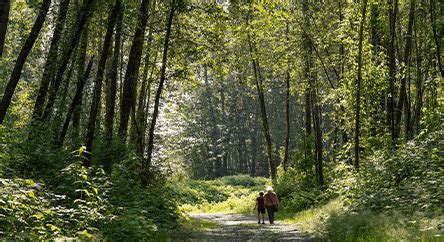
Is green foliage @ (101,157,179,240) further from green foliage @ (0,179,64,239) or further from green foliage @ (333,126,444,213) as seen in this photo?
green foliage @ (333,126,444,213)

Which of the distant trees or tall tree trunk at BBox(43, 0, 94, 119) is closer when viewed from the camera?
tall tree trunk at BBox(43, 0, 94, 119)

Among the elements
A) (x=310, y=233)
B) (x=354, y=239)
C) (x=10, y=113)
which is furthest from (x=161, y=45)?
(x=354, y=239)

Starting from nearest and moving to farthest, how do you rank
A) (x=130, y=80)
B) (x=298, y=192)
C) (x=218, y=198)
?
(x=130, y=80), (x=298, y=192), (x=218, y=198)

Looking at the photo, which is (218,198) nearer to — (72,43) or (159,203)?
(159,203)

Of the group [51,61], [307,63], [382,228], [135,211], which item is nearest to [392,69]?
[307,63]

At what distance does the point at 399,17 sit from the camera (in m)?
24.2

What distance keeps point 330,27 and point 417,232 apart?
15.5m

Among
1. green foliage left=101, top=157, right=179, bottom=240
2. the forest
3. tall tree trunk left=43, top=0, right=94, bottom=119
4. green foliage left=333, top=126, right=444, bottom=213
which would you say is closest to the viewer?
green foliage left=101, top=157, right=179, bottom=240

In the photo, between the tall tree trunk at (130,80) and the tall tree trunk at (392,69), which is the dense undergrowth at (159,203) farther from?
the tall tree trunk at (392,69)

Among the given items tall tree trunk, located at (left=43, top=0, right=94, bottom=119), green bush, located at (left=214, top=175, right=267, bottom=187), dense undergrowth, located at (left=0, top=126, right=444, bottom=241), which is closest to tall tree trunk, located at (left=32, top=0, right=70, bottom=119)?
tall tree trunk, located at (left=43, top=0, right=94, bottom=119)

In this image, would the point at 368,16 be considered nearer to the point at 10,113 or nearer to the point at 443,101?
the point at 443,101

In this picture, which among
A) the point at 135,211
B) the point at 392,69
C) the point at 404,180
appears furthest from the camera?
the point at 392,69

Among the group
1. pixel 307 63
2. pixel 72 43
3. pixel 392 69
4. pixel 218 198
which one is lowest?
pixel 218 198

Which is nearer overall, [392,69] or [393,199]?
[393,199]
